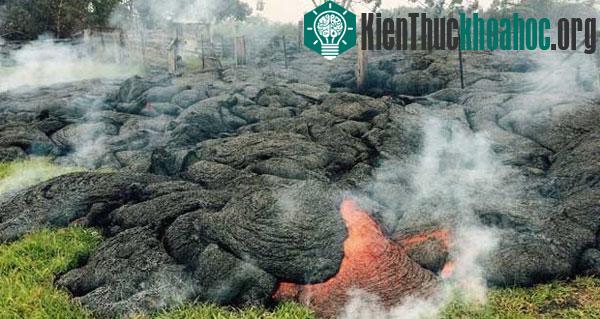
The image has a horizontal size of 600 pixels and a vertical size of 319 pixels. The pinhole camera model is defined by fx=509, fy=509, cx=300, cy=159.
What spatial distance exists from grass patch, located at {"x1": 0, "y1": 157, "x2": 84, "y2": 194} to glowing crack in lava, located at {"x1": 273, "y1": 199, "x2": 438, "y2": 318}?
18.9 ft

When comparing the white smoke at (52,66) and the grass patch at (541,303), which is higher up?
the white smoke at (52,66)

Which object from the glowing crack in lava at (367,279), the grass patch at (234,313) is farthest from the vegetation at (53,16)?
the glowing crack in lava at (367,279)

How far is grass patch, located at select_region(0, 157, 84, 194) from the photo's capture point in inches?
347

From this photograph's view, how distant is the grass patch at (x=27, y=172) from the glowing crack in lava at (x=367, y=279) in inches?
226

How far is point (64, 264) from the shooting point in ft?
19.5

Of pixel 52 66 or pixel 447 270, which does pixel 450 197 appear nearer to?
pixel 447 270

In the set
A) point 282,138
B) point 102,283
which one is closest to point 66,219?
point 102,283

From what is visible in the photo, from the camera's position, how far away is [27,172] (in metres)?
9.52

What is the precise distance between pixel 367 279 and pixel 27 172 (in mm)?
7269

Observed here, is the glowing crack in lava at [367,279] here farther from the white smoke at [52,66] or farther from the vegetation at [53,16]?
the vegetation at [53,16]

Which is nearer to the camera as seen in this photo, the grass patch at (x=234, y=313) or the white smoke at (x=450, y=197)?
the grass patch at (x=234, y=313)

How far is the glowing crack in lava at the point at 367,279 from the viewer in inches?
202

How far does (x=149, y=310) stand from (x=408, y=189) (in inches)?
152

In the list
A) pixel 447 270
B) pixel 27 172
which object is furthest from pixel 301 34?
pixel 447 270
